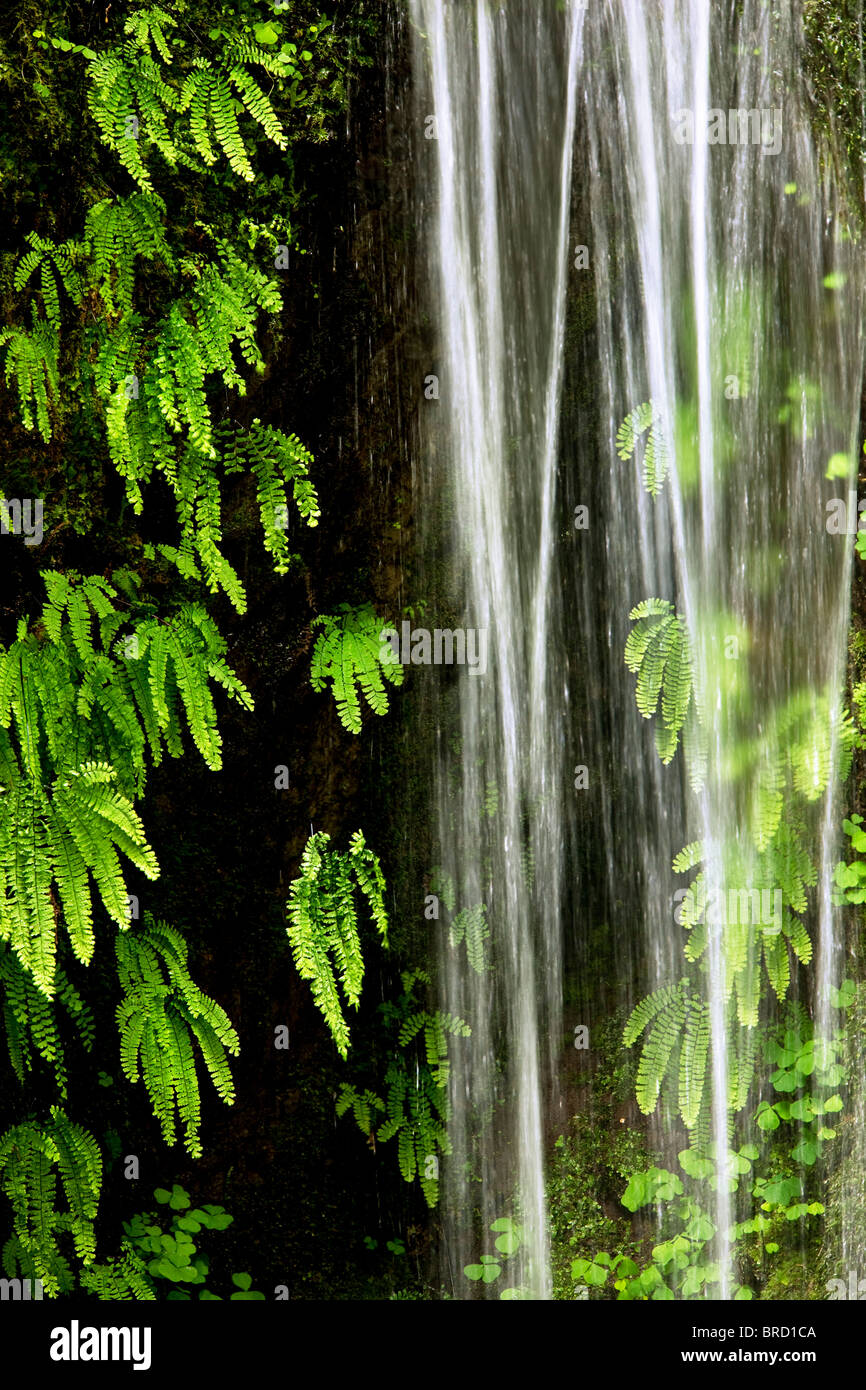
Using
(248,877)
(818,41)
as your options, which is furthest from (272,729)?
(818,41)

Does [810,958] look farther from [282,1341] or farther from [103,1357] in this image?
[103,1357]

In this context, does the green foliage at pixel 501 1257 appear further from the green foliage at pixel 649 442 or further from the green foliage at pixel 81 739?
the green foliage at pixel 649 442

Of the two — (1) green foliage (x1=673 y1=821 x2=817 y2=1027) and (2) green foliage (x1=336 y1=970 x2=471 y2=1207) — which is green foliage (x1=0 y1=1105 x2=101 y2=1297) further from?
(1) green foliage (x1=673 y1=821 x2=817 y2=1027)

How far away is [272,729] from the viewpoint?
16.3 ft

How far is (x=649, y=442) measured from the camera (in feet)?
16.0

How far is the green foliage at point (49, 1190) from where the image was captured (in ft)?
14.4

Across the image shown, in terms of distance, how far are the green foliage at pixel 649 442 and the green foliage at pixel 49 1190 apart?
3.14 m

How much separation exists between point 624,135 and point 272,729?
2587 mm

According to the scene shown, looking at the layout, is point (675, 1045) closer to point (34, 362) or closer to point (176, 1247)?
point (176, 1247)

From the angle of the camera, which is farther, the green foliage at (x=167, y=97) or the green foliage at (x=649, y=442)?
the green foliage at (x=649, y=442)

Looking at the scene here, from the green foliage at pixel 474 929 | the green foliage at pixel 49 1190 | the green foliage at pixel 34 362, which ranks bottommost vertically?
the green foliage at pixel 49 1190

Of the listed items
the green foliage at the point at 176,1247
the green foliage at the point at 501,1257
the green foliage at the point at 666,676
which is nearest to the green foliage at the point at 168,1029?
the green foliage at the point at 176,1247

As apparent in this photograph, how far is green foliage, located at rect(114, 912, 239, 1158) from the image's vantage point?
4.39 metres

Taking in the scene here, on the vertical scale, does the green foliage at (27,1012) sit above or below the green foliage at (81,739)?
below
